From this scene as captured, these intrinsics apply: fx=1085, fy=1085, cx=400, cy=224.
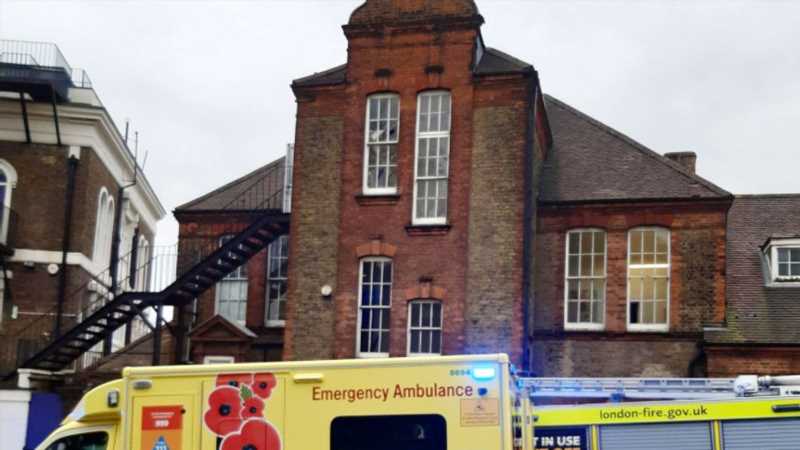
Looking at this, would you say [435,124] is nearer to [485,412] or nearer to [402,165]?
[402,165]

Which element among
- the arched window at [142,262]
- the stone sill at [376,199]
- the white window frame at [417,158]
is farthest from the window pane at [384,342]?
the arched window at [142,262]

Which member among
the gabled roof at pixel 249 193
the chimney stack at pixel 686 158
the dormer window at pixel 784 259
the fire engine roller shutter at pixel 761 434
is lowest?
the fire engine roller shutter at pixel 761 434

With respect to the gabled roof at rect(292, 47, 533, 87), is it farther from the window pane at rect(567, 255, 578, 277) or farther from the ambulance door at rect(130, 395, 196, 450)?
the ambulance door at rect(130, 395, 196, 450)

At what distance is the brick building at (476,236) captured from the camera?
24.8 meters

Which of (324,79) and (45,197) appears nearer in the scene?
(324,79)

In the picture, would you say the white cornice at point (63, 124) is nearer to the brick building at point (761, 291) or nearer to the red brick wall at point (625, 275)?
the red brick wall at point (625, 275)

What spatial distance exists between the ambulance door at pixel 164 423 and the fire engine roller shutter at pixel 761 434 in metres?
7.20

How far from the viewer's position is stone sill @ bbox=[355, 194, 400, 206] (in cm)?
2548

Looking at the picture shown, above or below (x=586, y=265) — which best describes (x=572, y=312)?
below

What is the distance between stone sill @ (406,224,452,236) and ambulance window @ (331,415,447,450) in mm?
14096

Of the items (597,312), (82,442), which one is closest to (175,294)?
(597,312)

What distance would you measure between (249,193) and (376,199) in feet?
22.4

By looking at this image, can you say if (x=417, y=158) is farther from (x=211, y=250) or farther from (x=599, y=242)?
(x=211, y=250)

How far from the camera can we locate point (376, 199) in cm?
2559
